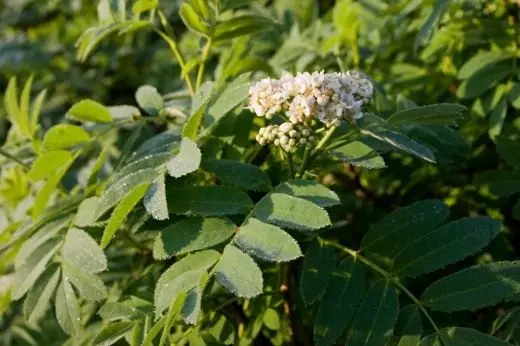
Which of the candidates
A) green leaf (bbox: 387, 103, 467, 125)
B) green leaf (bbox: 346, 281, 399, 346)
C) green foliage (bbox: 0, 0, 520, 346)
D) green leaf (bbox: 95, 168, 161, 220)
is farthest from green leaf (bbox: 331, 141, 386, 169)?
green leaf (bbox: 95, 168, 161, 220)

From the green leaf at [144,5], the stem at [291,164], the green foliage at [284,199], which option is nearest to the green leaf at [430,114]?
the green foliage at [284,199]

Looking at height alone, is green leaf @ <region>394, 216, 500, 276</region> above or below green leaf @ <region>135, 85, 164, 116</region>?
below

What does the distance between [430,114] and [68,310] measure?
0.75m

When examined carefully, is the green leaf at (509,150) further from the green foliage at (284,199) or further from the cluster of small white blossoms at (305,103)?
the cluster of small white blossoms at (305,103)

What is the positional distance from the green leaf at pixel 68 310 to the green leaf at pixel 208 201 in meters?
0.29

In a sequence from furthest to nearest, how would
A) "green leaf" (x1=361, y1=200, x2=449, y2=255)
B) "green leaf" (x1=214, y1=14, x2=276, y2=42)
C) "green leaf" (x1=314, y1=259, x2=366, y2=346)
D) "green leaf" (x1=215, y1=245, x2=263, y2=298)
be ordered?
"green leaf" (x1=214, y1=14, x2=276, y2=42) → "green leaf" (x1=361, y1=200, x2=449, y2=255) → "green leaf" (x1=314, y1=259, x2=366, y2=346) → "green leaf" (x1=215, y1=245, x2=263, y2=298)

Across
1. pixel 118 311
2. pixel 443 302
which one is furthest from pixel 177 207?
pixel 443 302

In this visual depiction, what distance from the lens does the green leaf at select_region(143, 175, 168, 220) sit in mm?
1259

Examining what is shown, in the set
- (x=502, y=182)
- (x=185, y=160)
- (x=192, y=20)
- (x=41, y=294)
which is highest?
(x=192, y=20)

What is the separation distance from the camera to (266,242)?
4.06ft

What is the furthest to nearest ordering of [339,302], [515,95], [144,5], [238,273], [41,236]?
[515,95] → [144,5] → [41,236] → [339,302] → [238,273]

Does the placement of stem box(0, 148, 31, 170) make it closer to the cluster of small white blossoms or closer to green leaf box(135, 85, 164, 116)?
green leaf box(135, 85, 164, 116)

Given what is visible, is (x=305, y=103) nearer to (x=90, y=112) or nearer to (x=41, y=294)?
(x=90, y=112)

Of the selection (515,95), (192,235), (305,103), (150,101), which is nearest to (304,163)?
(305,103)
